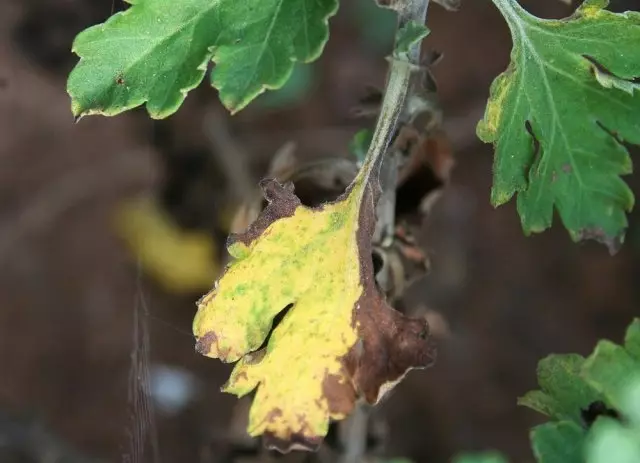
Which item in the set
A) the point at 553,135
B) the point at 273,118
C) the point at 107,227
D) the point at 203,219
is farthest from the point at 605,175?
the point at 107,227

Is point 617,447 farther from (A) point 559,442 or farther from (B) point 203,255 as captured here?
(B) point 203,255

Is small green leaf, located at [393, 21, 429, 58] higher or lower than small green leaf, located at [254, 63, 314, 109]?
higher

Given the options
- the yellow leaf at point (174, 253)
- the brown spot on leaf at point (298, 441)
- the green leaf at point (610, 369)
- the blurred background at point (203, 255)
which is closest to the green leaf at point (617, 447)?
the green leaf at point (610, 369)

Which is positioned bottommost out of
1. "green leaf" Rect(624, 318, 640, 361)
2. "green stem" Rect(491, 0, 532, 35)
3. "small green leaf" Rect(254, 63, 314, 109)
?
"small green leaf" Rect(254, 63, 314, 109)

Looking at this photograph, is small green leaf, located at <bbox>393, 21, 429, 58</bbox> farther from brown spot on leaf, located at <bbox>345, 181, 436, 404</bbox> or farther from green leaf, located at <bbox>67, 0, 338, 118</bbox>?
brown spot on leaf, located at <bbox>345, 181, 436, 404</bbox>

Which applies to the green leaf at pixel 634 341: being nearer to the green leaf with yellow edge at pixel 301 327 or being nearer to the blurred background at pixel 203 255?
the green leaf with yellow edge at pixel 301 327

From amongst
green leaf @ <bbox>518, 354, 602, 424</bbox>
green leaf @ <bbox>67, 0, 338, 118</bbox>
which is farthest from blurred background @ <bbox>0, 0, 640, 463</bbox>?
green leaf @ <bbox>67, 0, 338, 118</bbox>

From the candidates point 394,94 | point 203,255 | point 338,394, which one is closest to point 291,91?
point 203,255
